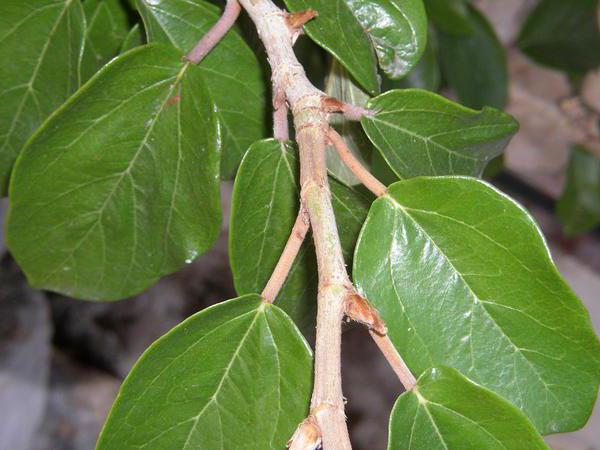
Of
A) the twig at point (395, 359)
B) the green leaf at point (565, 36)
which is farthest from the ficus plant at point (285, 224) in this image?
the green leaf at point (565, 36)

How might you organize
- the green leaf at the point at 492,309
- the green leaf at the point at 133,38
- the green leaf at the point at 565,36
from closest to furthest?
the green leaf at the point at 492,309 < the green leaf at the point at 133,38 < the green leaf at the point at 565,36

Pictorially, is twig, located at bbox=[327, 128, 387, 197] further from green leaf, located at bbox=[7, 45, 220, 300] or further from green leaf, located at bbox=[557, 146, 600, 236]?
green leaf, located at bbox=[557, 146, 600, 236]

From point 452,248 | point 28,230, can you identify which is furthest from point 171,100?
point 452,248

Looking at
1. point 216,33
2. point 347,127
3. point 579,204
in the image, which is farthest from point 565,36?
point 216,33

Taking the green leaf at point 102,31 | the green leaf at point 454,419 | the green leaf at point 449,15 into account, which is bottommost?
the green leaf at point 454,419

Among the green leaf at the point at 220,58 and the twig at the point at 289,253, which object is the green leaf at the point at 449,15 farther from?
the twig at the point at 289,253

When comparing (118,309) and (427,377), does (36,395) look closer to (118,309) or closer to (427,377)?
(118,309)
